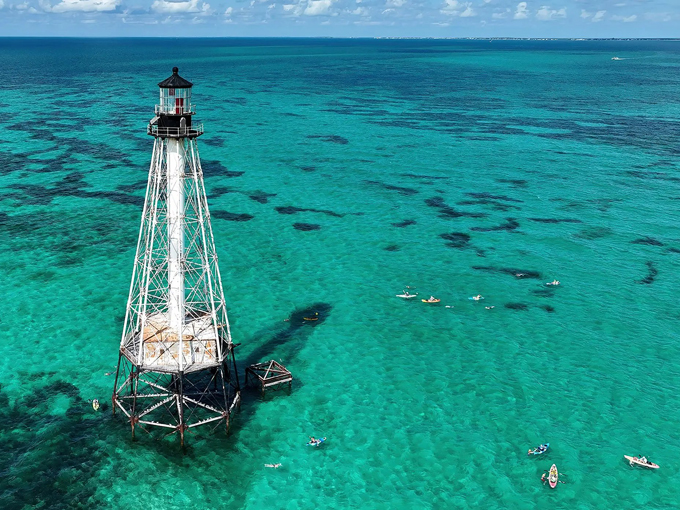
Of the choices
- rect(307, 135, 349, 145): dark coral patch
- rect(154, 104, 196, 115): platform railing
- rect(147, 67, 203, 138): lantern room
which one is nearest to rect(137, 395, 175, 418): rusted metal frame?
rect(147, 67, 203, 138): lantern room

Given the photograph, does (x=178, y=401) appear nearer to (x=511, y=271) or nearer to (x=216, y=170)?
(x=511, y=271)

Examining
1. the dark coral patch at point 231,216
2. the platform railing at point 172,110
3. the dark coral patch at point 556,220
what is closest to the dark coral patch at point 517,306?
the dark coral patch at point 556,220

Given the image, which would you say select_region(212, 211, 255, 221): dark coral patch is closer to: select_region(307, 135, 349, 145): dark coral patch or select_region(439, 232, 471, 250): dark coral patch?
select_region(439, 232, 471, 250): dark coral patch

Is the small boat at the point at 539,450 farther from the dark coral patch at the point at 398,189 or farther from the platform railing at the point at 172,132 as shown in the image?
the dark coral patch at the point at 398,189

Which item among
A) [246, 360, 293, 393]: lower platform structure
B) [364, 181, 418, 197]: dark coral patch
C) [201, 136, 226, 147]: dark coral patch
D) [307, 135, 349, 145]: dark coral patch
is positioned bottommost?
[246, 360, 293, 393]: lower platform structure

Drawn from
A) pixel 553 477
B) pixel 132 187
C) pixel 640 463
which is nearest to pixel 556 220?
pixel 640 463

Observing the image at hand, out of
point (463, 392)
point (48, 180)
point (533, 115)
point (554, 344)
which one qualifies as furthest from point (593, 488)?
point (533, 115)
